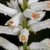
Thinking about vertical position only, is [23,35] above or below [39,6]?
below

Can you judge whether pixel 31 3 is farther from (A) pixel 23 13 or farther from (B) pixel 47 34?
(B) pixel 47 34

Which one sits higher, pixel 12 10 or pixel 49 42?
pixel 12 10

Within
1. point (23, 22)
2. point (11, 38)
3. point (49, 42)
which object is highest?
point (23, 22)

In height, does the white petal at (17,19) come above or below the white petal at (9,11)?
below

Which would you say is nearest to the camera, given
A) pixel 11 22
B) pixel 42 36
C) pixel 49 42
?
pixel 11 22

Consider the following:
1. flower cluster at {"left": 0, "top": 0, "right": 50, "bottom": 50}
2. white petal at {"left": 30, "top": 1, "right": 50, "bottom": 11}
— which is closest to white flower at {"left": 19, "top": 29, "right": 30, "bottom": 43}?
flower cluster at {"left": 0, "top": 0, "right": 50, "bottom": 50}

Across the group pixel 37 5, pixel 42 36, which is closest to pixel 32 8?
pixel 37 5

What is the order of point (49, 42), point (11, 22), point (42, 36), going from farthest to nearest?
point (42, 36)
point (49, 42)
point (11, 22)

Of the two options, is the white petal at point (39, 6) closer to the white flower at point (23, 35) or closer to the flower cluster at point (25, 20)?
the flower cluster at point (25, 20)

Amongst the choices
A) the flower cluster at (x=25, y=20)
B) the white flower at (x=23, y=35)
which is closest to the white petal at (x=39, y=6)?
the flower cluster at (x=25, y=20)

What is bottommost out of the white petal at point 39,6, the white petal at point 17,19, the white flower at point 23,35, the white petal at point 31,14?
the white flower at point 23,35

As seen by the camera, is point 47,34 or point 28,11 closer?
point 28,11
